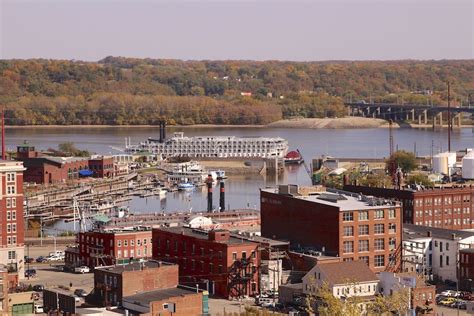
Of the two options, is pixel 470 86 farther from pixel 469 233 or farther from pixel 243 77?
pixel 469 233

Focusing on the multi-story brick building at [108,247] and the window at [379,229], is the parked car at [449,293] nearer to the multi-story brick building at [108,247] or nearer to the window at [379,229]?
the window at [379,229]

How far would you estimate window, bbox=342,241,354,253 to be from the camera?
18.0 meters

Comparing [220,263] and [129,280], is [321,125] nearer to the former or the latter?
[220,263]

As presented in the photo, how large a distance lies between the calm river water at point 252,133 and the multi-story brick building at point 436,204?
258 inches

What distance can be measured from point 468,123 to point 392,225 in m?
48.9

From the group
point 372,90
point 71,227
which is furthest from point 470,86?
point 71,227

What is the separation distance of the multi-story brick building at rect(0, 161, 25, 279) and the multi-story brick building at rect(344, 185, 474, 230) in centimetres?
592

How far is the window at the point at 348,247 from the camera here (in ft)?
59.2

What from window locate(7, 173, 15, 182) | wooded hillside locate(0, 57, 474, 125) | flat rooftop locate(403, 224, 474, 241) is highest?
wooded hillside locate(0, 57, 474, 125)

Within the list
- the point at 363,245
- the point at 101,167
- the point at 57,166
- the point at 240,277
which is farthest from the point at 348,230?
the point at 101,167

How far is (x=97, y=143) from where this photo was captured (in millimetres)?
51062

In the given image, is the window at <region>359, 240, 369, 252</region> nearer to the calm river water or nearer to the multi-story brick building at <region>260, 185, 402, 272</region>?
the multi-story brick building at <region>260, 185, 402, 272</region>

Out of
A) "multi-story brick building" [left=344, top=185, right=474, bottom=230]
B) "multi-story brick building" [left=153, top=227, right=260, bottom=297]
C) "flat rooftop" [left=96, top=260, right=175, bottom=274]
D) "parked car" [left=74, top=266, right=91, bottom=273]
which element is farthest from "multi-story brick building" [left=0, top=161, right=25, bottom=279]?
"multi-story brick building" [left=344, top=185, right=474, bottom=230]

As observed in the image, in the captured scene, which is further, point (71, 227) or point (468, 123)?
point (468, 123)
